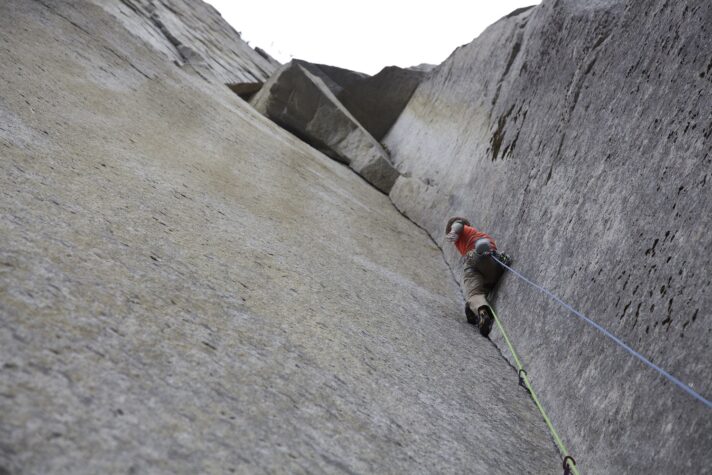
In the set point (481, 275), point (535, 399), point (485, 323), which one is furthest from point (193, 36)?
point (535, 399)

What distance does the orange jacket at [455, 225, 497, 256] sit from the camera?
425 cm

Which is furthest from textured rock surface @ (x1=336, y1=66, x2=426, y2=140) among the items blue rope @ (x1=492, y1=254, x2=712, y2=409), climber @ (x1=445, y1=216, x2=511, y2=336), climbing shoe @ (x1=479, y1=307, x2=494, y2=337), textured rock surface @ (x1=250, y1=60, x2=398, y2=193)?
blue rope @ (x1=492, y1=254, x2=712, y2=409)

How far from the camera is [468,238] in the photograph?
4.46 meters

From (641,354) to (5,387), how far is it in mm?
2086

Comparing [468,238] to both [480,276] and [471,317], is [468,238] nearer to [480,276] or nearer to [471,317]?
[480,276]

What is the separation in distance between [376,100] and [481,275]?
8.72 metres

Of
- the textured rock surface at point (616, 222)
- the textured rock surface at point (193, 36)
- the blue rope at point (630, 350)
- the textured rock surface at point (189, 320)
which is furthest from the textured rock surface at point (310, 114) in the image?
the blue rope at point (630, 350)

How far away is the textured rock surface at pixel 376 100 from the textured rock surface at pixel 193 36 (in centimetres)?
202

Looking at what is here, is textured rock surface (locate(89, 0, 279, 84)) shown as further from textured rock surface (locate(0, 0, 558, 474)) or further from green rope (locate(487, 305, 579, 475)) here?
green rope (locate(487, 305, 579, 475))

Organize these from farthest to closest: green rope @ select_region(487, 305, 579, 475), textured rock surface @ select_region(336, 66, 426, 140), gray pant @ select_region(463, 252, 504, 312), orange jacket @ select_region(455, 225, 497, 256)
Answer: textured rock surface @ select_region(336, 66, 426, 140) < orange jacket @ select_region(455, 225, 497, 256) < gray pant @ select_region(463, 252, 504, 312) < green rope @ select_region(487, 305, 579, 475)

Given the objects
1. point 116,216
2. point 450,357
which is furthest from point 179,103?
point 450,357

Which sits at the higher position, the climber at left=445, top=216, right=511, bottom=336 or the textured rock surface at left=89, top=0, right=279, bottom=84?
the textured rock surface at left=89, top=0, right=279, bottom=84

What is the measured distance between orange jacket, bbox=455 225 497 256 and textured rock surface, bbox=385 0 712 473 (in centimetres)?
16

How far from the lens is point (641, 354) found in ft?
6.63
